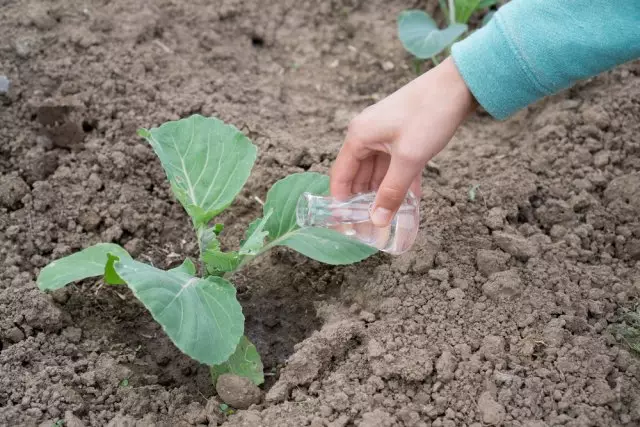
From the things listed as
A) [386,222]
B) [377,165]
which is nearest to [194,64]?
[377,165]

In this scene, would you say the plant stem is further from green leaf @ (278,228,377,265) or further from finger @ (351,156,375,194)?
green leaf @ (278,228,377,265)

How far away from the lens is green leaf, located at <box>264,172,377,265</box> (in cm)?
198

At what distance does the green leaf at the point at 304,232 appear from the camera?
1.98 m

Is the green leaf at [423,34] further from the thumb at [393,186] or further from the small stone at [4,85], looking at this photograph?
the small stone at [4,85]

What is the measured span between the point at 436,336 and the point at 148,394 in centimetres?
79

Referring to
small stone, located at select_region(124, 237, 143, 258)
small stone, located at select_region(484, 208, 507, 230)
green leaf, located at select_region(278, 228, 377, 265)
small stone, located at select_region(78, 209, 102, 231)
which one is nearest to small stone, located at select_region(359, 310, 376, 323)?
green leaf, located at select_region(278, 228, 377, 265)

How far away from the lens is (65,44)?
9.30 feet

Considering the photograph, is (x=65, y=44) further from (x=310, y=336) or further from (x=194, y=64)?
(x=310, y=336)

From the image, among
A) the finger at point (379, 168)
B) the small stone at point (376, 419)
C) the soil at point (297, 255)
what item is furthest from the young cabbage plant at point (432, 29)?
the small stone at point (376, 419)

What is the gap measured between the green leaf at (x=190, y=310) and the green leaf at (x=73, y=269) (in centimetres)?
11

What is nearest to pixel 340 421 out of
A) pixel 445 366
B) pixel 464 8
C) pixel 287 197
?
pixel 445 366

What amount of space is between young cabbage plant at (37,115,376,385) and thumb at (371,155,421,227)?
0.21 m

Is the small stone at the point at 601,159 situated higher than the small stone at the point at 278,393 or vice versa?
the small stone at the point at 601,159

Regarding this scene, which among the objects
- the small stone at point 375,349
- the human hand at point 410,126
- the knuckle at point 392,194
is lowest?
the small stone at point 375,349
